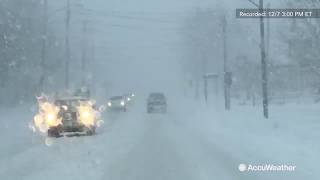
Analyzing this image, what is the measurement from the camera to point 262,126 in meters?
31.4

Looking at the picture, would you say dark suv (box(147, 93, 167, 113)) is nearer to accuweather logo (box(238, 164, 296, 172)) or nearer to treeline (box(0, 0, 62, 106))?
treeline (box(0, 0, 62, 106))

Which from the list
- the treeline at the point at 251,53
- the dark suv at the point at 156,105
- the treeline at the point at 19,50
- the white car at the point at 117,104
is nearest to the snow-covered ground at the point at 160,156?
the treeline at the point at 251,53

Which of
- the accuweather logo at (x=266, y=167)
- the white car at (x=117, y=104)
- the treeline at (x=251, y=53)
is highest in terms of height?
the treeline at (x=251, y=53)

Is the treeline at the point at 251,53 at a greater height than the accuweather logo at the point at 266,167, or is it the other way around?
the treeline at the point at 251,53

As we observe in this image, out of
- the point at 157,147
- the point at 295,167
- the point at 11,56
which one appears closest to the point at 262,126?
the point at 157,147

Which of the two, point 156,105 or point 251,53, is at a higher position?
point 251,53

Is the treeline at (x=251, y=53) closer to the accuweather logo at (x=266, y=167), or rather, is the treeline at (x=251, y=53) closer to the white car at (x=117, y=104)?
the white car at (x=117, y=104)

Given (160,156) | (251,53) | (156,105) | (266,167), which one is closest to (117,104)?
(156,105)

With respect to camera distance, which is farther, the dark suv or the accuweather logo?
the dark suv

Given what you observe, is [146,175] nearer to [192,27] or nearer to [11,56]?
[11,56]

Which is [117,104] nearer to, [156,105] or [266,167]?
[156,105]

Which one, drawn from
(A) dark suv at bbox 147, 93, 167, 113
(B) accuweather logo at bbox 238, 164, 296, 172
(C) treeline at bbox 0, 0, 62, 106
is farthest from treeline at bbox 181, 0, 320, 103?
(B) accuweather logo at bbox 238, 164, 296, 172

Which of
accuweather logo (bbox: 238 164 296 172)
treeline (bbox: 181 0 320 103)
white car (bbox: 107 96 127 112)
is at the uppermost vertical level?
treeline (bbox: 181 0 320 103)

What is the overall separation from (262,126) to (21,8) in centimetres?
4592
